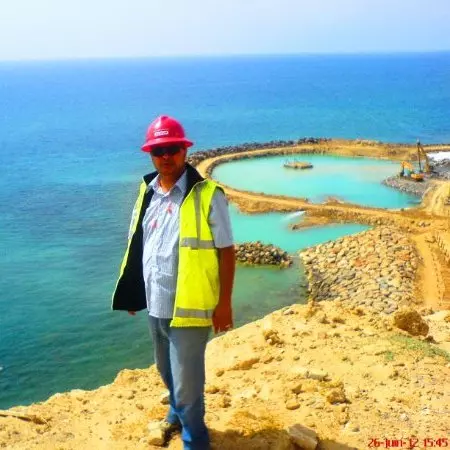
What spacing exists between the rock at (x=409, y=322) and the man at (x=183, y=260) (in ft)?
13.6

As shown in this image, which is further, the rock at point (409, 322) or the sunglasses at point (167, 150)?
the rock at point (409, 322)

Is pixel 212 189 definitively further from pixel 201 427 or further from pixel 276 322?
pixel 276 322

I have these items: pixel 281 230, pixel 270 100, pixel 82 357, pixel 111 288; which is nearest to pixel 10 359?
pixel 82 357

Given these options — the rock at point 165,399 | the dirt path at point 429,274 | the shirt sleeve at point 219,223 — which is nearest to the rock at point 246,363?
the rock at point 165,399

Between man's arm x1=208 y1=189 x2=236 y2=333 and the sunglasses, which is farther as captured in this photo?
the sunglasses

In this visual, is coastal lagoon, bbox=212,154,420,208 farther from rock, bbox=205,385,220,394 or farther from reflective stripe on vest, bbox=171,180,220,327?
reflective stripe on vest, bbox=171,180,220,327

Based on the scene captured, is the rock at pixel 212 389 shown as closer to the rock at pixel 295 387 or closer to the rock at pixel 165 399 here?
the rock at pixel 165 399

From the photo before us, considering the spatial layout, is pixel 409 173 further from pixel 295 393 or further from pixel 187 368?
pixel 187 368

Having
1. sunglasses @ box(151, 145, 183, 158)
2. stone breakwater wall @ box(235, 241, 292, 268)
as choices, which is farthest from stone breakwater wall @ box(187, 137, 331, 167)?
sunglasses @ box(151, 145, 183, 158)

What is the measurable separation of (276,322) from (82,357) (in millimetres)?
6653

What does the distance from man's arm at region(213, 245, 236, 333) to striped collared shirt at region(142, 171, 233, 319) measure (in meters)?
0.08

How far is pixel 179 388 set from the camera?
367cm

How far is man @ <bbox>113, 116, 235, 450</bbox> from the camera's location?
3422 mm

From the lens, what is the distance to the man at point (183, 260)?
3.42 m
